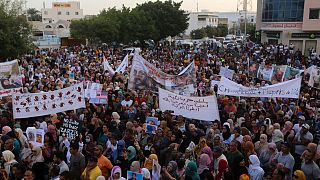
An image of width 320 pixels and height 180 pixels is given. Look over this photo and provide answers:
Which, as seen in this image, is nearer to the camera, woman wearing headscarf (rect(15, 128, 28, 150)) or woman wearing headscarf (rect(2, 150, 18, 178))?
woman wearing headscarf (rect(2, 150, 18, 178))

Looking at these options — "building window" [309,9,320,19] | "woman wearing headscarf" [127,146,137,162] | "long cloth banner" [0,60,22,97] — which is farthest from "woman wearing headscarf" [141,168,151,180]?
"building window" [309,9,320,19]

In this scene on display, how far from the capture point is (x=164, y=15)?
56312 millimetres

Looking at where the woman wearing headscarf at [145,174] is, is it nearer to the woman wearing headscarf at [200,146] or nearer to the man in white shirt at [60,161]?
the man in white shirt at [60,161]

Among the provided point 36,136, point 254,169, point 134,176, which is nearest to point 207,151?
point 254,169

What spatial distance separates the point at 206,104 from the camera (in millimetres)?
9867

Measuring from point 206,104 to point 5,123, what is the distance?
478 cm

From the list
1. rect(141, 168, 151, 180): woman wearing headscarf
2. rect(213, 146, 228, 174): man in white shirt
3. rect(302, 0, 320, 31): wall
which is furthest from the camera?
rect(302, 0, 320, 31): wall

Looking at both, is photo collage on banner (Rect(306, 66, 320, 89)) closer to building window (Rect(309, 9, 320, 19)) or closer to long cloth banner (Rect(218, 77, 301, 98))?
long cloth banner (Rect(218, 77, 301, 98))

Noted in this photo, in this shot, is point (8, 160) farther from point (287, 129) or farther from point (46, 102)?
point (287, 129)

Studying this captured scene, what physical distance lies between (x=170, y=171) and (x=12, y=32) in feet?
74.0

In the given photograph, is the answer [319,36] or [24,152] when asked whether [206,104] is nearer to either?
[24,152]

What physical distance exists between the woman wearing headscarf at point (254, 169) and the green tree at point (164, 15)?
163ft

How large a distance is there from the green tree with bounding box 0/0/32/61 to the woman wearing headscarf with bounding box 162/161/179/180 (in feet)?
70.8

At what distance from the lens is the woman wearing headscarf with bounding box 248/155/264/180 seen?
6.61 m
